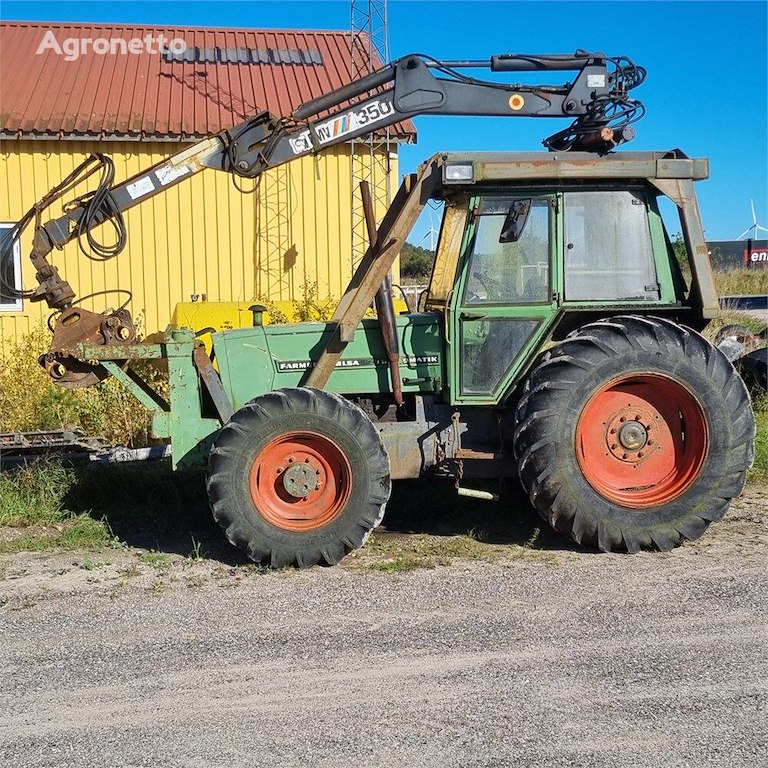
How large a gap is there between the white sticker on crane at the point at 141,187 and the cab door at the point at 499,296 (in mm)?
2305

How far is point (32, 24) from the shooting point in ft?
49.0

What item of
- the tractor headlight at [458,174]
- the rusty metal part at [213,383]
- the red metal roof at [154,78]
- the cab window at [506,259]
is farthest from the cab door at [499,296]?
the red metal roof at [154,78]

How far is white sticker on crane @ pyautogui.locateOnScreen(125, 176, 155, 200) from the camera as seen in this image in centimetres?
632

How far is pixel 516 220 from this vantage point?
5832 millimetres

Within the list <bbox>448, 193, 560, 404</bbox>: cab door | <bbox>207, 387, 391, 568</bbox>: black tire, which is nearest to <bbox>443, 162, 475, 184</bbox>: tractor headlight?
<bbox>448, 193, 560, 404</bbox>: cab door

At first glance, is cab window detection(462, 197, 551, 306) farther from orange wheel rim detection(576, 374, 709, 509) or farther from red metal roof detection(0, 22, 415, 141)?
red metal roof detection(0, 22, 415, 141)

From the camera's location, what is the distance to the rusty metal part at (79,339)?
645 centimetres

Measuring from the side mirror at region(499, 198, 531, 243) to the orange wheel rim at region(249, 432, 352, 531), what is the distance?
1.80 m

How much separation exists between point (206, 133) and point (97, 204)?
246 inches

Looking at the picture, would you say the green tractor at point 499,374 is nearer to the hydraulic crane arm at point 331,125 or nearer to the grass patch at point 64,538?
the hydraulic crane arm at point 331,125

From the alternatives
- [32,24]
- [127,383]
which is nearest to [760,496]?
[127,383]

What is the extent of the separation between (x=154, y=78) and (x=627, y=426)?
10298 millimetres

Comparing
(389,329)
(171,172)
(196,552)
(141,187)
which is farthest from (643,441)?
(141,187)

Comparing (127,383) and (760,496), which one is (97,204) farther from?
(760,496)
